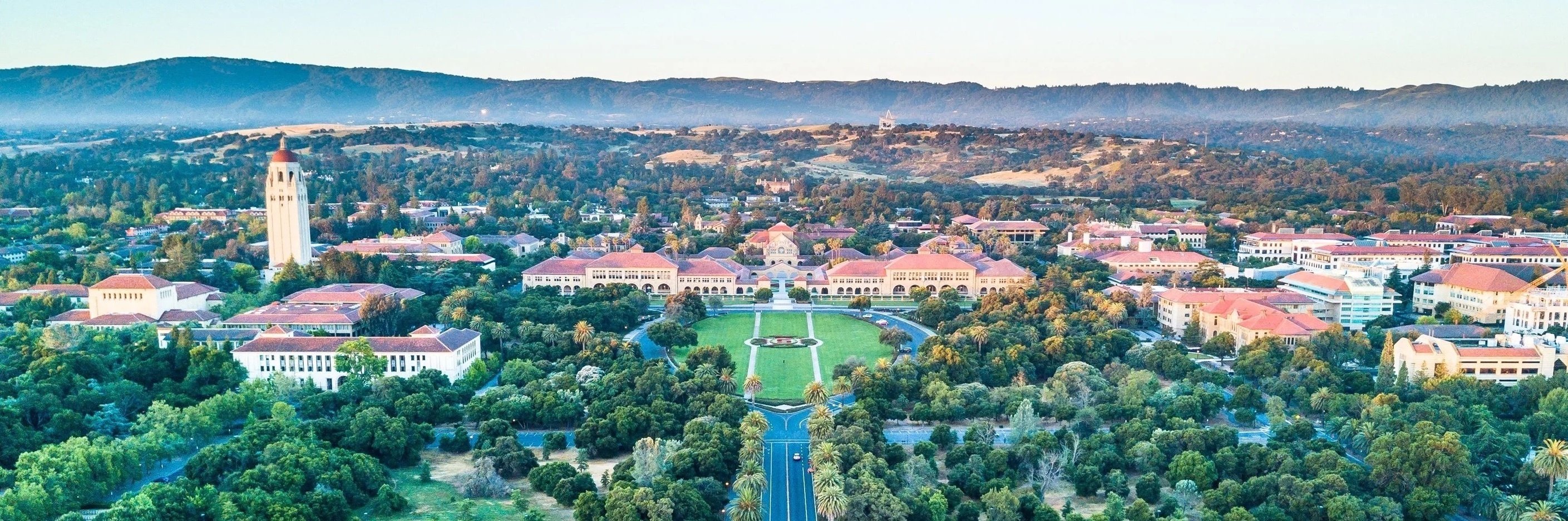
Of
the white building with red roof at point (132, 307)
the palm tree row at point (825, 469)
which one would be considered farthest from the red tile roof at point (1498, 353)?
the white building with red roof at point (132, 307)

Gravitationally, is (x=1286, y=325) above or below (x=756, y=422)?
above

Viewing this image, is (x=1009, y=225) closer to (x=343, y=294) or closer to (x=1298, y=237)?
(x=1298, y=237)

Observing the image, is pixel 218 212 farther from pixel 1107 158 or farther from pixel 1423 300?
pixel 1107 158

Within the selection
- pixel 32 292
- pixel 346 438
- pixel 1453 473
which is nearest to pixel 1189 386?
pixel 1453 473

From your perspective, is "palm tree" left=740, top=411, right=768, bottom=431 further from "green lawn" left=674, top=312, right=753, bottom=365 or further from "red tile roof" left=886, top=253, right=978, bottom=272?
"red tile roof" left=886, top=253, right=978, bottom=272

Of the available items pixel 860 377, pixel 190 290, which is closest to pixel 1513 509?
pixel 860 377

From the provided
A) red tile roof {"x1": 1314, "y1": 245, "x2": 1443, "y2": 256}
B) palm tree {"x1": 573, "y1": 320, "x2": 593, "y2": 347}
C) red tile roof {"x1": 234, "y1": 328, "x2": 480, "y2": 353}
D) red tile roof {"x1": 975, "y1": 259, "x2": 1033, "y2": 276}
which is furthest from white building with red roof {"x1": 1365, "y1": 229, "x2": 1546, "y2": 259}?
red tile roof {"x1": 234, "y1": 328, "x2": 480, "y2": 353}
